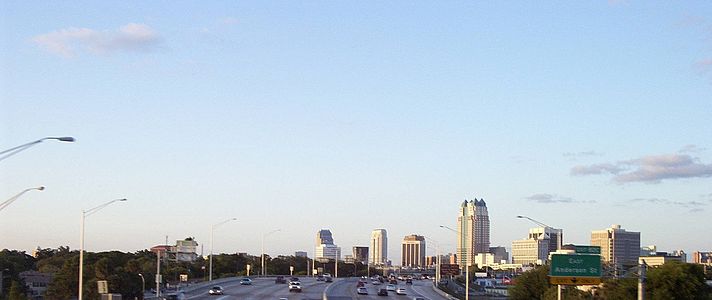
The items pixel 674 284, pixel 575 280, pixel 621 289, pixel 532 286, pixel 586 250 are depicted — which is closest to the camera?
pixel 575 280

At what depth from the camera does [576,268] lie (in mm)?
62000

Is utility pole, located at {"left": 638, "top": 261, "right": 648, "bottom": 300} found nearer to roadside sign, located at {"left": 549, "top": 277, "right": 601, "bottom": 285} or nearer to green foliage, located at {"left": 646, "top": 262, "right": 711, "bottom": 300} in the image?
roadside sign, located at {"left": 549, "top": 277, "right": 601, "bottom": 285}

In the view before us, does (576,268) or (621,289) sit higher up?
(576,268)

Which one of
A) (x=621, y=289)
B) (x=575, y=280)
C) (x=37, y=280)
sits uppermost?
(x=575, y=280)

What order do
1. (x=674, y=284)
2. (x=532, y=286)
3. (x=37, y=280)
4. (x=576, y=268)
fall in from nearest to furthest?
(x=576, y=268) → (x=674, y=284) → (x=532, y=286) → (x=37, y=280)

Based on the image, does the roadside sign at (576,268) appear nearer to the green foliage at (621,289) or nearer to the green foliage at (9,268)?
the green foliage at (621,289)

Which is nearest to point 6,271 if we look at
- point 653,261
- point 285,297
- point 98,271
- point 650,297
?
point 98,271

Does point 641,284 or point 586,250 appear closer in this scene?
point 641,284

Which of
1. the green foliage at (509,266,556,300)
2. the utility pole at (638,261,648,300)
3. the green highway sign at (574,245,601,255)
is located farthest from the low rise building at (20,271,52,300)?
the utility pole at (638,261,648,300)

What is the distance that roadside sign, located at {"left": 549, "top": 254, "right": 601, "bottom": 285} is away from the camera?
202 feet

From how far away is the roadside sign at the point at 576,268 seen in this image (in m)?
61.7

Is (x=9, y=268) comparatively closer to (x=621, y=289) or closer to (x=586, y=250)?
(x=621, y=289)

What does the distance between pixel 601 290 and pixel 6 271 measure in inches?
2887

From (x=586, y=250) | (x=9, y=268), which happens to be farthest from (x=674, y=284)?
(x=9, y=268)
